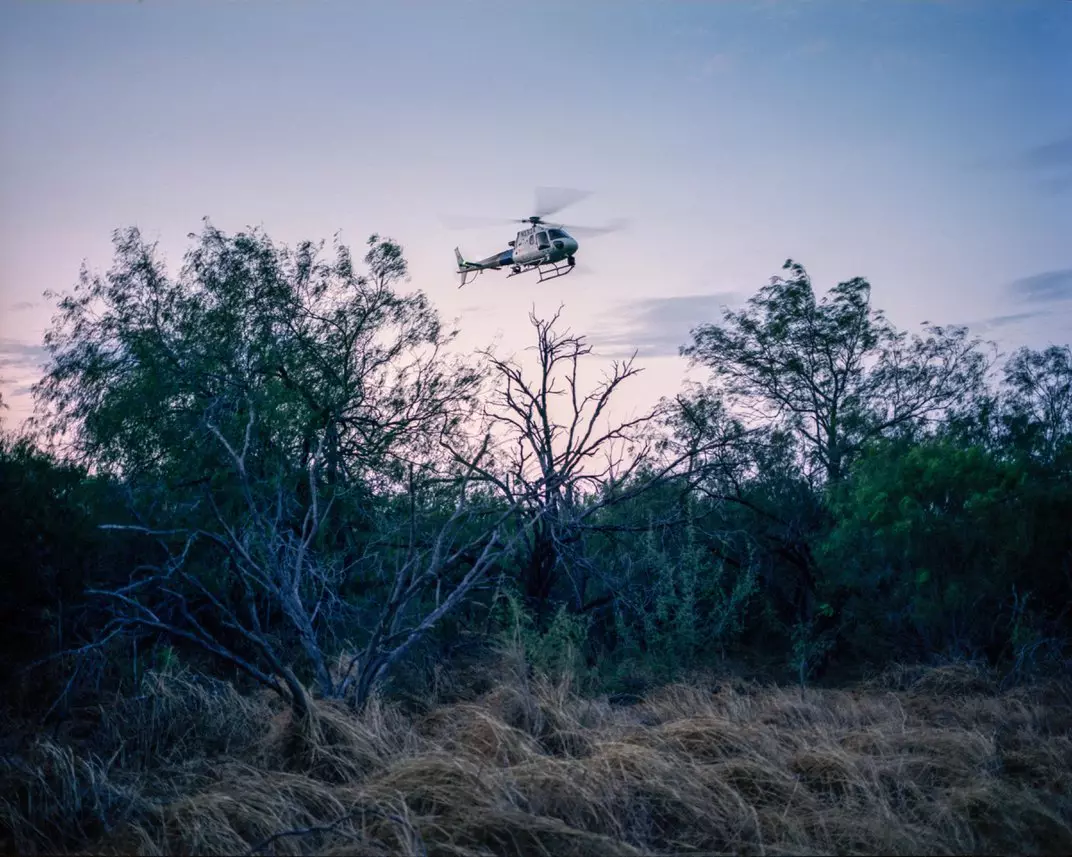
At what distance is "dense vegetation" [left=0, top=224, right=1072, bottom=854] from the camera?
5328mm

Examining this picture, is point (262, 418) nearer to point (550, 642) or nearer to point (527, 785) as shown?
point (550, 642)

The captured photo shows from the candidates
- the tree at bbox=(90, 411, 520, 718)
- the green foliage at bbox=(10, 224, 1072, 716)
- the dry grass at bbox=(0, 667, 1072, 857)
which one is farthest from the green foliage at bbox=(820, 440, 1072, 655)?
the tree at bbox=(90, 411, 520, 718)

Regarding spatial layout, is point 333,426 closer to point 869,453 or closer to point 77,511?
point 77,511

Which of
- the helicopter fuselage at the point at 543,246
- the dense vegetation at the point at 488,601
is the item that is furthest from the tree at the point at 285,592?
the helicopter fuselage at the point at 543,246

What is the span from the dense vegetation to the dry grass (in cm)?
3

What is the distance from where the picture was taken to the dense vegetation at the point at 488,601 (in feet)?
17.5

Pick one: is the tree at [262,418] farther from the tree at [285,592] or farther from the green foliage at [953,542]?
→ the green foliage at [953,542]

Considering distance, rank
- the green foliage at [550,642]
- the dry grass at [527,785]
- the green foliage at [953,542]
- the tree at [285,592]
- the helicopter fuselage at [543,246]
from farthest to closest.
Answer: the helicopter fuselage at [543,246] → the green foliage at [953,542] → the green foliage at [550,642] → the tree at [285,592] → the dry grass at [527,785]

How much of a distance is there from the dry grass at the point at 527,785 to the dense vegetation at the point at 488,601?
29 mm

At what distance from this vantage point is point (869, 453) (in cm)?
1464

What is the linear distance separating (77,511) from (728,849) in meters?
9.36

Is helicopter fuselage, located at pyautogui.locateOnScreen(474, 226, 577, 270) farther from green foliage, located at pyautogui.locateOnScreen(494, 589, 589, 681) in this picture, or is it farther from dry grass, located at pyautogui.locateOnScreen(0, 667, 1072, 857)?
dry grass, located at pyautogui.locateOnScreen(0, 667, 1072, 857)

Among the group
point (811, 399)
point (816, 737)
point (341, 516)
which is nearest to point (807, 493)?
point (811, 399)

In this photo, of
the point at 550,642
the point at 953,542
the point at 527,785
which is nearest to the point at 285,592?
the point at 527,785
